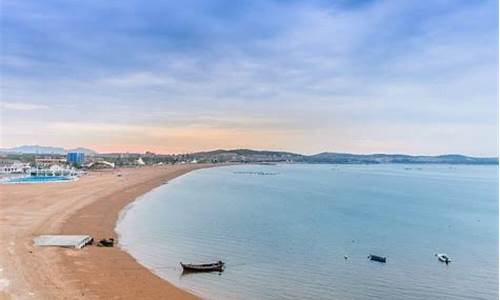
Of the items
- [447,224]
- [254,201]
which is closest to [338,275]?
[447,224]

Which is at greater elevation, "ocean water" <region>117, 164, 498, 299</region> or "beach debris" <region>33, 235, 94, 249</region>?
"beach debris" <region>33, 235, 94, 249</region>

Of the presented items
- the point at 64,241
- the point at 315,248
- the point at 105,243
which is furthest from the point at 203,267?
the point at 315,248

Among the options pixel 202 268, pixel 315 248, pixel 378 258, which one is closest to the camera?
pixel 202 268

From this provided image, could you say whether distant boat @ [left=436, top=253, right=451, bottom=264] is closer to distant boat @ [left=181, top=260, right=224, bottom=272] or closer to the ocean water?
the ocean water

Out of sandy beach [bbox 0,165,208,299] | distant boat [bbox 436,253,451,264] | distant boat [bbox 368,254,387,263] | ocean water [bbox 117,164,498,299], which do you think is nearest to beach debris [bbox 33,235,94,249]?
sandy beach [bbox 0,165,208,299]

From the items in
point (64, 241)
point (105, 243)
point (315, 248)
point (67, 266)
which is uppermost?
point (64, 241)

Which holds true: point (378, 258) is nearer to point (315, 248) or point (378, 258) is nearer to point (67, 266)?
point (315, 248)

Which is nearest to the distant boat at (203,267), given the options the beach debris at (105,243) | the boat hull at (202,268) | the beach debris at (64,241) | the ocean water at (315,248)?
the boat hull at (202,268)

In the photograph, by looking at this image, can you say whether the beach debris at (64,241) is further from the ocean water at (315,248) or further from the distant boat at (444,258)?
the distant boat at (444,258)

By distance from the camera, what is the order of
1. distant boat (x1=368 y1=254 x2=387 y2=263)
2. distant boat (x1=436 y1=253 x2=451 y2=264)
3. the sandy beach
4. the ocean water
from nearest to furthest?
the sandy beach, the ocean water, distant boat (x1=368 y1=254 x2=387 y2=263), distant boat (x1=436 y1=253 x2=451 y2=264)
